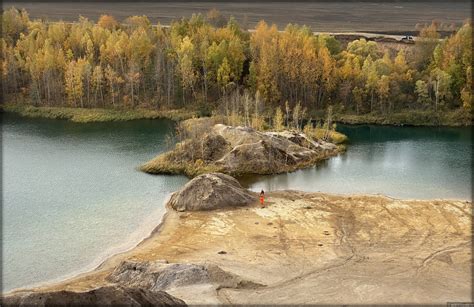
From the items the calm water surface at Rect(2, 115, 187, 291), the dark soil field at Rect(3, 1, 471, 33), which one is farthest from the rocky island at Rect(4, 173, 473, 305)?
the dark soil field at Rect(3, 1, 471, 33)

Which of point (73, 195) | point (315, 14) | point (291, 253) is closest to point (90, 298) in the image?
point (291, 253)

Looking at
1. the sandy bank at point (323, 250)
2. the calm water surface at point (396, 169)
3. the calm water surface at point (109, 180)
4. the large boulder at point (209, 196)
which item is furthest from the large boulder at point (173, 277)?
the calm water surface at point (396, 169)

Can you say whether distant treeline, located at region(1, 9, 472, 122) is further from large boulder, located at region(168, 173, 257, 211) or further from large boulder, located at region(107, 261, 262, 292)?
large boulder, located at region(107, 261, 262, 292)

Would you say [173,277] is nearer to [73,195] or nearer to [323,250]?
[323,250]

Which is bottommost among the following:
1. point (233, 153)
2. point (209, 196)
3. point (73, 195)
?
point (73, 195)

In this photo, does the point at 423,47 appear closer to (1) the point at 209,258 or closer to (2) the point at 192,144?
(2) the point at 192,144

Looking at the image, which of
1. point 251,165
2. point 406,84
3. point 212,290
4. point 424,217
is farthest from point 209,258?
point 406,84

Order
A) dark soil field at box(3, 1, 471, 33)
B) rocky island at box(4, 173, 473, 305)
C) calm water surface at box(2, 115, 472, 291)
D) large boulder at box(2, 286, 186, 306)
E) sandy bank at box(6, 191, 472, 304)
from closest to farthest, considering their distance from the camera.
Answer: large boulder at box(2, 286, 186, 306), rocky island at box(4, 173, 473, 305), sandy bank at box(6, 191, 472, 304), calm water surface at box(2, 115, 472, 291), dark soil field at box(3, 1, 471, 33)
